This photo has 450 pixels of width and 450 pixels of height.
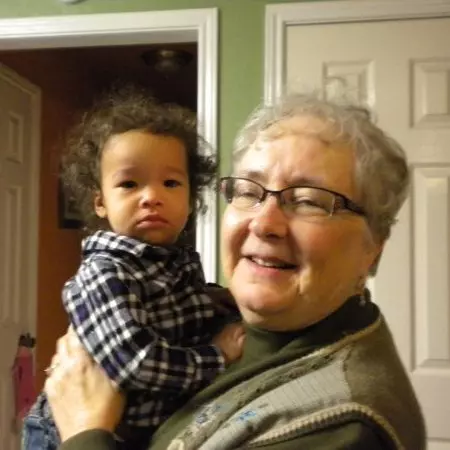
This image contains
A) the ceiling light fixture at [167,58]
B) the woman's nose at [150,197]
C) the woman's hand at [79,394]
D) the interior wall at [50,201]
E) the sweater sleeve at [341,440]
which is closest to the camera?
the sweater sleeve at [341,440]

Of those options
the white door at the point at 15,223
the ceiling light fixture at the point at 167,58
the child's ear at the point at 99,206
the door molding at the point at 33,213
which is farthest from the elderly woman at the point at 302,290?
the ceiling light fixture at the point at 167,58

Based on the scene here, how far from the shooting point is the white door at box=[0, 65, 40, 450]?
10.1 ft

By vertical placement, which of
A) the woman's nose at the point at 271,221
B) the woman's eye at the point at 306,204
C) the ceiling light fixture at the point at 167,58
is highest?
the ceiling light fixture at the point at 167,58

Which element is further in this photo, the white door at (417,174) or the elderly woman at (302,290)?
the white door at (417,174)

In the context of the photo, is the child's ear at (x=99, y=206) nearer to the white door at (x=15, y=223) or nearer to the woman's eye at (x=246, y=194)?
the woman's eye at (x=246, y=194)

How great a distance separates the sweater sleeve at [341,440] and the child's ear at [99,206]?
68 cm

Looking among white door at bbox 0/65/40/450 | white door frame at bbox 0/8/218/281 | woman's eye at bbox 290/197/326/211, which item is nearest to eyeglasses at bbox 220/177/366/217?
woman's eye at bbox 290/197/326/211

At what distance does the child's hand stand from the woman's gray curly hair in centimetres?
28

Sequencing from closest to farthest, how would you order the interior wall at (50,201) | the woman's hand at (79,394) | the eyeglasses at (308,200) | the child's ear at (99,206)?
the eyeglasses at (308,200)
the woman's hand at (79,394)
the child's ear at (99,206)
the interior wall at (50,201)

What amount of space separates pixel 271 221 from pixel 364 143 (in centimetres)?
17

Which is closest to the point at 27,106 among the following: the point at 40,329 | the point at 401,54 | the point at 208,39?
the point at 40,329

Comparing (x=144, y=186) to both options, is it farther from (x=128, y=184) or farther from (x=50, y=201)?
(x=50, y=201)

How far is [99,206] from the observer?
1411 mm

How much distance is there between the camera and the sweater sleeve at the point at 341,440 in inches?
32.7
